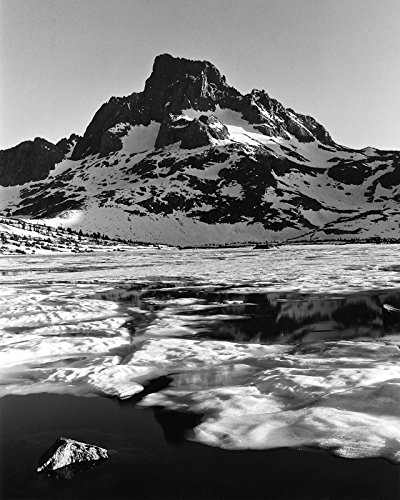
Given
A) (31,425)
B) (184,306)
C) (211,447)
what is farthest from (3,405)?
(184,306)

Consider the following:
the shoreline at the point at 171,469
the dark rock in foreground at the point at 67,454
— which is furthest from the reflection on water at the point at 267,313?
the dark rock in foreground at the point at 67,454

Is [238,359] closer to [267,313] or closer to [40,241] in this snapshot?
[267,313]

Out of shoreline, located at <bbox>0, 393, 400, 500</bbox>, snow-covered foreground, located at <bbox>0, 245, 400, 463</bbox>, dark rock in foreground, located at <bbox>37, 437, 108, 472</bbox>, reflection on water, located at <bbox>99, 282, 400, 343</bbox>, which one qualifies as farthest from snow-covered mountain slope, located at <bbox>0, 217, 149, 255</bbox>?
dark rock in foreground, located at <bbox>37, 437, 108, 472</bbox>

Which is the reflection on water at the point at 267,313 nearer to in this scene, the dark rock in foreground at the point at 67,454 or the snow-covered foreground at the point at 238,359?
the snow-covered foreground at the point at 238,359

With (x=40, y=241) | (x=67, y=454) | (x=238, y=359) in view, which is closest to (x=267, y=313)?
(x=238, y=359)

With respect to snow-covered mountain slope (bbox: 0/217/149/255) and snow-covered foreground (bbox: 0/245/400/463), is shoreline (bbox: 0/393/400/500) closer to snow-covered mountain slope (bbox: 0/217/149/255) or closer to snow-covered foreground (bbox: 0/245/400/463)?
snow-covered foreground (bbox: 0/245/400/463)

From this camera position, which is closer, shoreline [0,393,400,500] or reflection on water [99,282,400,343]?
shoreline [0,393,400,500]
